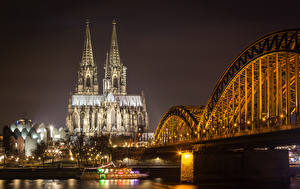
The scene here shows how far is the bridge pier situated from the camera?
253 feet

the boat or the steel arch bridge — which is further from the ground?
the steel arch bridge

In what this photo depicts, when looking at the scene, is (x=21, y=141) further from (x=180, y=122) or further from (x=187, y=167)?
(x=187, y=167)

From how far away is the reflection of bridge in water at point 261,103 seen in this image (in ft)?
171

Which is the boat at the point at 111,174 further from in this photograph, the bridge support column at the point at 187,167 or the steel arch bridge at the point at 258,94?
the bridge support column at the point at 187,167

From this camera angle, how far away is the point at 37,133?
190375mm

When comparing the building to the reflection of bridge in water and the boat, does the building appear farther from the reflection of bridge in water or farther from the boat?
the reflection of bridge in water

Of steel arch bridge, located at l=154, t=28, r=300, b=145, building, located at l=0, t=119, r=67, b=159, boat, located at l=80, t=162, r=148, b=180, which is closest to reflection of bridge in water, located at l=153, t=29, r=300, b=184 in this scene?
steel arch bridge, located at l=154, t=28, r=300, b=145

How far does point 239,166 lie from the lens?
8256cm

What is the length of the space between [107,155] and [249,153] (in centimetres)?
7645

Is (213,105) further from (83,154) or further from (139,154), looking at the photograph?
(83,154)

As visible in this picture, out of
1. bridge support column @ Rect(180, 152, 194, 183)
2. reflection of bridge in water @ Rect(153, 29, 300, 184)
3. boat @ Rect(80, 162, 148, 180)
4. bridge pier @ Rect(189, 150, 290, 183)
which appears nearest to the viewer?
reflection of bridge in water @ Rect(153, 29, 300, 184)

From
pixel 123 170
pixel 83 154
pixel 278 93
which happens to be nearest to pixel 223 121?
pixel 278 93

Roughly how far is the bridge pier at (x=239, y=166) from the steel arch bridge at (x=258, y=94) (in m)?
3.71

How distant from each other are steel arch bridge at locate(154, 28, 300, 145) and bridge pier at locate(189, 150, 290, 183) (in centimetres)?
371
